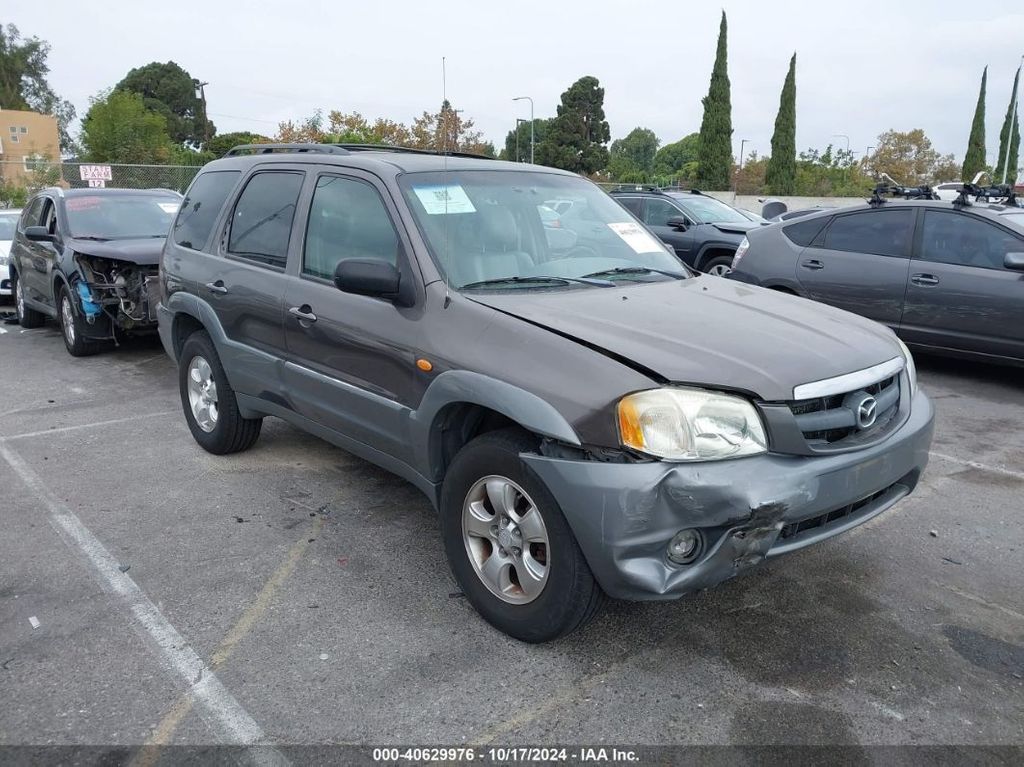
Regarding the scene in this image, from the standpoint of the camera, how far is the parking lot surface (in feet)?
Answer: 8.70

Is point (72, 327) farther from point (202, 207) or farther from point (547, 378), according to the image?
point (547, 378)

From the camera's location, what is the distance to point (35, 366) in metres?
8.09

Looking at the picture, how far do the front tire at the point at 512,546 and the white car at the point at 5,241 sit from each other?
11186mm

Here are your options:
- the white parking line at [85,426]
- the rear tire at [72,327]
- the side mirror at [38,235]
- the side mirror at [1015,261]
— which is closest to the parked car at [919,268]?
the side mirror at [1015,261]

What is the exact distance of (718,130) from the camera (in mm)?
37031

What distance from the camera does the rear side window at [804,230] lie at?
26.0 ft

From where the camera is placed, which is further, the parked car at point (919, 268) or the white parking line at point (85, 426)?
the parked car at point (919, 268)

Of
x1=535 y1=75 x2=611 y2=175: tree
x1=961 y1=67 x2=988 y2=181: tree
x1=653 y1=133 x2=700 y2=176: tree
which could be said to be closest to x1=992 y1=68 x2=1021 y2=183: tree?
x1=961 y1=67 x2=988 y2=181: tree

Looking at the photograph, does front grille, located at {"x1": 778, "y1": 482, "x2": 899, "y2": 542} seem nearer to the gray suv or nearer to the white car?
the gray suv

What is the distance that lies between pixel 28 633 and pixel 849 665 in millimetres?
3097

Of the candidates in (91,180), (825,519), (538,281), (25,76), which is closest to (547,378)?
(538,281)

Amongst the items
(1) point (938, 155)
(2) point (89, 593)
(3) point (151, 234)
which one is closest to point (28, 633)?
(2) point (89, 593)

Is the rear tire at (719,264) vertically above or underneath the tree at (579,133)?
underneath

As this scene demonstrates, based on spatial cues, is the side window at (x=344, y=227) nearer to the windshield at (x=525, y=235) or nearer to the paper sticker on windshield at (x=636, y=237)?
the windshield at (x=525, y=235)
